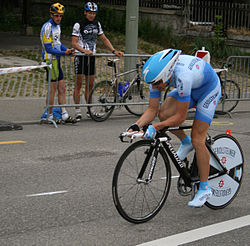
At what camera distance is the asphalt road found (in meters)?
4.81

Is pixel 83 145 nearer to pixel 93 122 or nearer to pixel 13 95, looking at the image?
pixel 93 122

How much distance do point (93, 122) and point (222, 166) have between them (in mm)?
5577

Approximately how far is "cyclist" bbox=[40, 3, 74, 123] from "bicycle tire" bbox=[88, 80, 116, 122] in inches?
24.3

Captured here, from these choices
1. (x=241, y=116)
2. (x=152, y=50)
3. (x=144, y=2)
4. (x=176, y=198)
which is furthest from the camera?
(x=144, y=2)

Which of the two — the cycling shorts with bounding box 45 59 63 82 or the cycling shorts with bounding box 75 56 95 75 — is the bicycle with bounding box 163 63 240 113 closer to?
the cycling shorts with bounding box 75 56 95 75

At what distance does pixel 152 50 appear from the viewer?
66.7 ft

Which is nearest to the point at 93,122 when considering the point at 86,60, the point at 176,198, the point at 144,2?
the point at 86,60

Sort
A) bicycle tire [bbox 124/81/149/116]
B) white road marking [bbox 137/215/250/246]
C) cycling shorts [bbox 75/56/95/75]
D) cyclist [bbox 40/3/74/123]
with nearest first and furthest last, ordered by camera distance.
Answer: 1. white road marking [bbox 137/215/250/246]
2. cyclist [bbox 40/3/74/123]
3. cycling shorts [bbox 75/56/95/75]
4. bicycle tire [bbox 124/81/149/116]

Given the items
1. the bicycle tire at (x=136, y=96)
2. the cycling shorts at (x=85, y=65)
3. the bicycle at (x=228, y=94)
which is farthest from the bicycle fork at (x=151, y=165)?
the bicycle at (x=228, y=94)

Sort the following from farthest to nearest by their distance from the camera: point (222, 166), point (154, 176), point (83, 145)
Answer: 1. point (83, 145)
2. point (222, 166)
3. point (154, 176)

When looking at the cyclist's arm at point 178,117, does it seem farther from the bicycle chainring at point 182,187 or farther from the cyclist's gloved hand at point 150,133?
the bicycle chainring at point 182,187

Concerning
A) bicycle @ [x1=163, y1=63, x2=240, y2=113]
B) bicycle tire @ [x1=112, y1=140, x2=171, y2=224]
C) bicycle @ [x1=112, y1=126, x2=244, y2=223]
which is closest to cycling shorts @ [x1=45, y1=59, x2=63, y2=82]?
Result: bicycle @ [x1=163, y1=63, x2=240, y2=113]

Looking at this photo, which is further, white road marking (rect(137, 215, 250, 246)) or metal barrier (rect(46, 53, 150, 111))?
metal barrier (rect(46, 53, 150, 111))

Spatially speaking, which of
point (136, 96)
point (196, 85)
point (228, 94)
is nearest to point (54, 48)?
point (136, 96)
